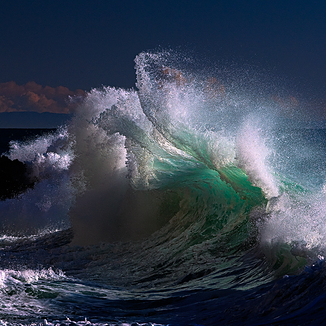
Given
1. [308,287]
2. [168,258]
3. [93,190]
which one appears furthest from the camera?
[93,190]

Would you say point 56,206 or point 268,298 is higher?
point 56,206

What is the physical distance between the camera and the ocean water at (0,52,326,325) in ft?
15.6

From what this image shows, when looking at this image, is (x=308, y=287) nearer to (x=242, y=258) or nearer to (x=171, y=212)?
(x=242, y=258)

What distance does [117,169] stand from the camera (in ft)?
32.9

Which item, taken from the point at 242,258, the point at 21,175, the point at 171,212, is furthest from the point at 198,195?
the point at 21,175

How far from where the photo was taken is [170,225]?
9.32 meters

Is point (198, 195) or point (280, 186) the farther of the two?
point (198, 195)

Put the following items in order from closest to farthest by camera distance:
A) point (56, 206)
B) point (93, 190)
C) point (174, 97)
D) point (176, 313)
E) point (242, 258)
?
1. point (176, 313)
2. point (242, 258)
3. point (174, 97)
4. point (93, 190)
5. point (56, 206)

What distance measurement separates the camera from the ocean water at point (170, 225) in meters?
4.74

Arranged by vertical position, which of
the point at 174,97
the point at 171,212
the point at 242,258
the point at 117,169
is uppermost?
the point at 174,97

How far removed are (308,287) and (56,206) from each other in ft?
31.0

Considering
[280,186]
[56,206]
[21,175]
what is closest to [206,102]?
[280,186]

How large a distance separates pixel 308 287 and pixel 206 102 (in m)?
6.33

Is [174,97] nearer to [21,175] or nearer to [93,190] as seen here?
[93,190]
